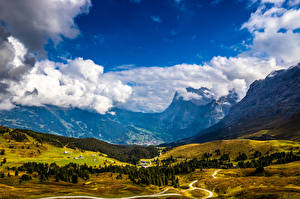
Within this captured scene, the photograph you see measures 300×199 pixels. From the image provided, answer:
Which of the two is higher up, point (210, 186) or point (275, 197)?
point (275, 197)

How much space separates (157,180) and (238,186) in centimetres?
6965

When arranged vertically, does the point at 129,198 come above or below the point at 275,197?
below

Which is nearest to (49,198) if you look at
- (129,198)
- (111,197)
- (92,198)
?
(92,198)

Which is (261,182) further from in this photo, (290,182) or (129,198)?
(129,198)

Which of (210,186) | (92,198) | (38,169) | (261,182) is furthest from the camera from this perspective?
(38,169)

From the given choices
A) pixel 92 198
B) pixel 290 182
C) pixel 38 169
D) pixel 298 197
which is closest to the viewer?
pixel 298 197

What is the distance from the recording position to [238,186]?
107 metres

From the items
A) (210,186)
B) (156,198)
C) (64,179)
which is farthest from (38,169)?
(210,186)

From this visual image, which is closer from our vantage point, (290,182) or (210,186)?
(290,182)

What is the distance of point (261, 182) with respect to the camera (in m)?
106

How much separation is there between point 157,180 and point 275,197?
10496cm

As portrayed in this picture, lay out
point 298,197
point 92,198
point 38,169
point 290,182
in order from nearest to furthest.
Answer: point 298,197
point 92,198
point 290,182
point 38,169

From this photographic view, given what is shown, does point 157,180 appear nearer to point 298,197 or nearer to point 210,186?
point 210,186

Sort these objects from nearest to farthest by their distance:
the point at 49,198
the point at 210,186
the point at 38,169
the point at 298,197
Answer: the point at 298,197, the point at 49,198, the point at 210,186, the point at 38,169
